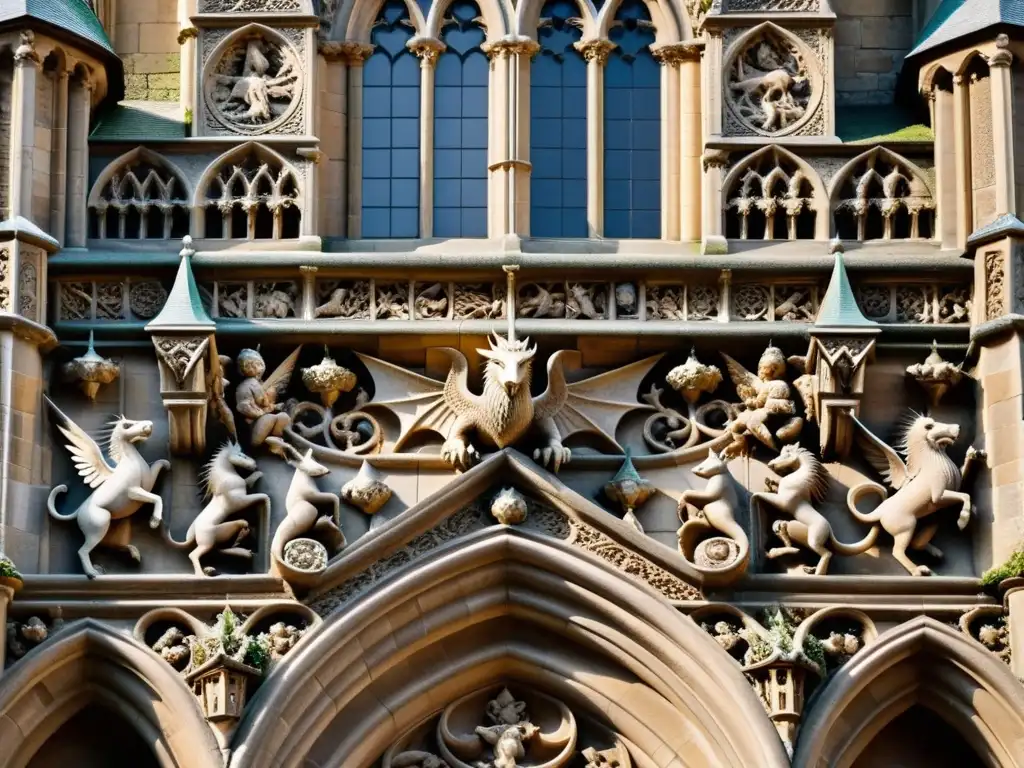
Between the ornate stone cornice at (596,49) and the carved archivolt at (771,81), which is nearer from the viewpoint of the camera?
the carved archivolt at (771,81)

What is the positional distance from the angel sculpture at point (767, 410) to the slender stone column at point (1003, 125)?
7.31 ft

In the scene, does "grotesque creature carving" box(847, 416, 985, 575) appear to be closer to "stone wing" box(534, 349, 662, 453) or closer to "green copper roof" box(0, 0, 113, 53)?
"stone wing" box(534, 349, 662, 453)

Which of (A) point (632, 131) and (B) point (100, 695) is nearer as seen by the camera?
(B) point (100, 695)

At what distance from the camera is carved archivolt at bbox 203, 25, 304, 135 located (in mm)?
28609

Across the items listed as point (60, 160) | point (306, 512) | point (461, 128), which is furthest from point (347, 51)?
point (306, 512)

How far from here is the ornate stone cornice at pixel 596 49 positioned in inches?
1142

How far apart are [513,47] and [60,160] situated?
396cm

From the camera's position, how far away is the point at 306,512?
26.9m

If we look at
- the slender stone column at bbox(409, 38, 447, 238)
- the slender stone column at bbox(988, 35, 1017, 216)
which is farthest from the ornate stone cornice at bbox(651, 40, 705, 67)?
the slender stone column at bbox(988, 35, 1017, 216)

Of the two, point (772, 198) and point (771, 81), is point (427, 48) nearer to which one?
point (771, 81)

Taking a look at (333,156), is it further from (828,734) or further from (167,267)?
(828,734)

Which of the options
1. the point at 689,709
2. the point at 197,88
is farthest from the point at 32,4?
the point at 689,709

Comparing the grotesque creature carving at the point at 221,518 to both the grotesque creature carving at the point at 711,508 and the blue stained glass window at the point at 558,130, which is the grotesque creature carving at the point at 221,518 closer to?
the grotesque creature carving at the point at 711,508

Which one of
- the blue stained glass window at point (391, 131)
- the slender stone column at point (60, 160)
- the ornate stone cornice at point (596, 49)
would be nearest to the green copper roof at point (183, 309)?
the slender stone column at point (60, 160)
